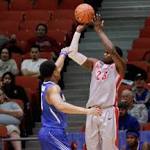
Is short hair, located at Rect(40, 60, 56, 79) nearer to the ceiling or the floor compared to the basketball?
nearer to the floor

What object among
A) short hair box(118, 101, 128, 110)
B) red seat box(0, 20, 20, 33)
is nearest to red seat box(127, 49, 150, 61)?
red seat box(0, 20, 20, 33)

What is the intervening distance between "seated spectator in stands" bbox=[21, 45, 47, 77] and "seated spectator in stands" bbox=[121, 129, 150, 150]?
10.3 feet

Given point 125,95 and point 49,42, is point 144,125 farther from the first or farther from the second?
point 49,42

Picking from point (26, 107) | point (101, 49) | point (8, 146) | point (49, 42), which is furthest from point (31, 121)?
point (101, 49)

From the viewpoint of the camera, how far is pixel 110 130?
8391 millimetres

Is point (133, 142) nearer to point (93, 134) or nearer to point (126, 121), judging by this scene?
point (126, 121)

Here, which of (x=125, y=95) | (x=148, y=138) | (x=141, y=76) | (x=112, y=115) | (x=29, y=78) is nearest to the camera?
(x=112, y=115)

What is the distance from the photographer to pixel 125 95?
1034 centimetres

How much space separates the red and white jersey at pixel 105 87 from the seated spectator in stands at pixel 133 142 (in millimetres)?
1146

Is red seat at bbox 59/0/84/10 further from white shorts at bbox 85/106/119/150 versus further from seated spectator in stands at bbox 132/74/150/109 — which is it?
white shorts at bbox 85/106/119/150

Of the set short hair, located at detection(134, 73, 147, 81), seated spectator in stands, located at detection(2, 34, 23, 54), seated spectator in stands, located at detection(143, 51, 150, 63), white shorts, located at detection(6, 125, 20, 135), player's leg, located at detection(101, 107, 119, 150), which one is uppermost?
seated spectator in stands, located at detection(2, 34, 23, 54)

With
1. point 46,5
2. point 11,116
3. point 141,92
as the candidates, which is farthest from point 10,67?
point 46,5

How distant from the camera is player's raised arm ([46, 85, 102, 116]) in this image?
7270 mm

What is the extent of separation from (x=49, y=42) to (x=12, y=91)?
6.15 feet
